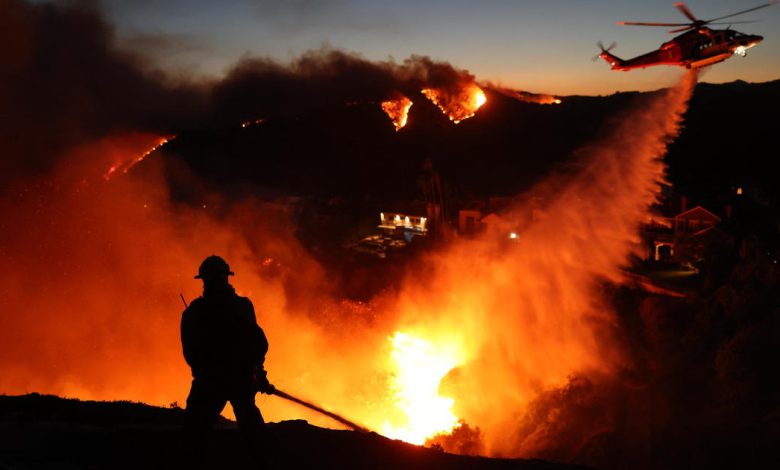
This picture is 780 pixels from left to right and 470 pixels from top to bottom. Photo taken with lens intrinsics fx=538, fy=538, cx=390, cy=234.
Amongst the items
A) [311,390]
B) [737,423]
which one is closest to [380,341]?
[311,390]

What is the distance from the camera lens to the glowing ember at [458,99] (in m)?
18.0

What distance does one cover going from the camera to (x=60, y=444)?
5477mm

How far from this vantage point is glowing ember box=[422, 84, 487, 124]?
1803 centimetres

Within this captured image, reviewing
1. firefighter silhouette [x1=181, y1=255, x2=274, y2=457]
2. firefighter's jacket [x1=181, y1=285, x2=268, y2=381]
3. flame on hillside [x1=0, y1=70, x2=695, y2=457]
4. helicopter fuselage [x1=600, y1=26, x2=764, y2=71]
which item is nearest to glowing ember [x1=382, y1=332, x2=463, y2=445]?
flame on hillside [x1=0, y1=70, x2=695, y2=457]

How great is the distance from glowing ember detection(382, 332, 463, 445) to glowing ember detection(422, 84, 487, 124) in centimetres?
1109

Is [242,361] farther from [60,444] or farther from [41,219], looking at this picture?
[41,219]

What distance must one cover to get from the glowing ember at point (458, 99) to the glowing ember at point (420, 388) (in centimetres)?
1109

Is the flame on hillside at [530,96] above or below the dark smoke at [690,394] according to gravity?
above

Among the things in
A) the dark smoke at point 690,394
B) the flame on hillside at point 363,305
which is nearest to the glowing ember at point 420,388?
the flame on hillside at point 363,305

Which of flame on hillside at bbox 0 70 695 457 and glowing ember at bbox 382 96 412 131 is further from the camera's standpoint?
flame on hillside at bbox 0 70 695 457

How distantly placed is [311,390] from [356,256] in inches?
605

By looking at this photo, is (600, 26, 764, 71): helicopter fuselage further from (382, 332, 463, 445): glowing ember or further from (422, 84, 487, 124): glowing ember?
(382, 332, 463, 445): glowing ember

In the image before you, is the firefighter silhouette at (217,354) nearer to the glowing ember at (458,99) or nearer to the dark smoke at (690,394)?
the dark smoke at (690,394)

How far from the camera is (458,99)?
61.8ft
